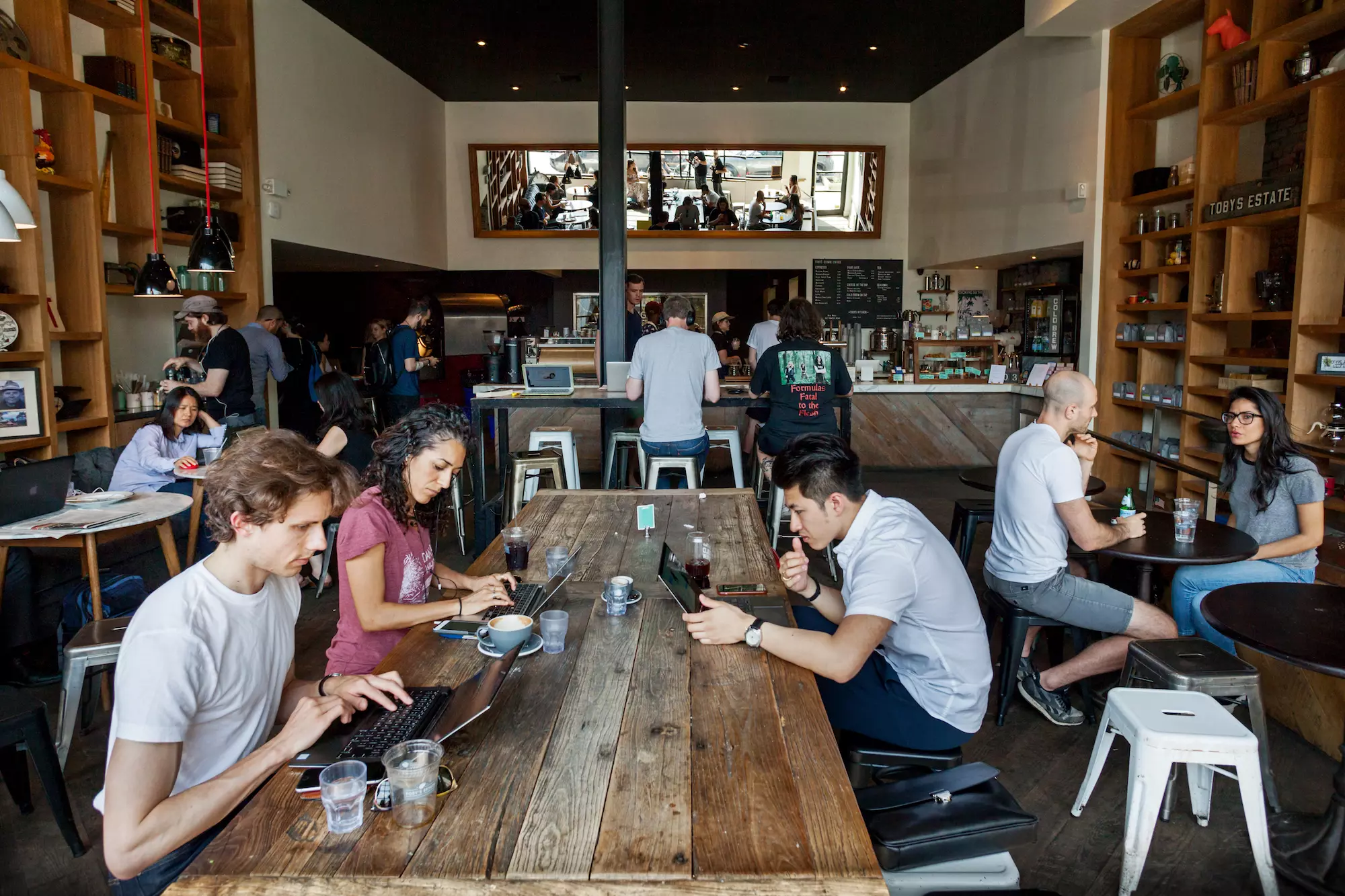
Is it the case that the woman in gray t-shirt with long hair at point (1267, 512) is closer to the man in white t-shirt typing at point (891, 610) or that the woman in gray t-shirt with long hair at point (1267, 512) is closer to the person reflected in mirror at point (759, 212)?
the man in white t-shirt typing at point (891, 610)

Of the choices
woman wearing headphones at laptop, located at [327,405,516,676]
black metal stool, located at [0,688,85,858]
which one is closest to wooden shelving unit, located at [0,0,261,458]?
black metal stool, located at [0,688,85,858]

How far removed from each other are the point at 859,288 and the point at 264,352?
672cm

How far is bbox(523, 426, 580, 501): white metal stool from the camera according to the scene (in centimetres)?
584

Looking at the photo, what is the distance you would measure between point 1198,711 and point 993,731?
1.02 meters

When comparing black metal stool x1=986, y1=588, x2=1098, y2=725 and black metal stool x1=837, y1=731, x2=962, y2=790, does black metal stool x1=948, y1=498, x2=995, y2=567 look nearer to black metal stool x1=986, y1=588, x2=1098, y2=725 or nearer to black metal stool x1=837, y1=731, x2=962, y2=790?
black metal stool x1=986, y1=588, x2=1098, y2=725

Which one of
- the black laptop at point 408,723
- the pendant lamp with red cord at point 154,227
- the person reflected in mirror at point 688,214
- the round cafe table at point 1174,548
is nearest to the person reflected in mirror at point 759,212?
the person reflected in mirror at point 688,214

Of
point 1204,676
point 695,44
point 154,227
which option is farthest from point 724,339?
point 1204,676

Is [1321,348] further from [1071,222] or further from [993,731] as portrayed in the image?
[993,731]

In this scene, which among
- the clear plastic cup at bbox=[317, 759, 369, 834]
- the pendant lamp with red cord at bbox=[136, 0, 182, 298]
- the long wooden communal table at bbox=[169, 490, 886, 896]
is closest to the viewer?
the long wooden communal table at bbox=[169, 490, 886, 896]

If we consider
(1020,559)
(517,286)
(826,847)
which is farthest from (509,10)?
(826,847)

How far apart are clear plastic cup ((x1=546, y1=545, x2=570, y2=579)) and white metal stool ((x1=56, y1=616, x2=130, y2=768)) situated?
53.1 inches

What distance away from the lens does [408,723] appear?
161cm

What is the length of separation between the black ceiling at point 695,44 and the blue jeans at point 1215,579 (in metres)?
5.49

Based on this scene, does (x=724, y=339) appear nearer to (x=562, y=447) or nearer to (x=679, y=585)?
(x=562, y=447)
